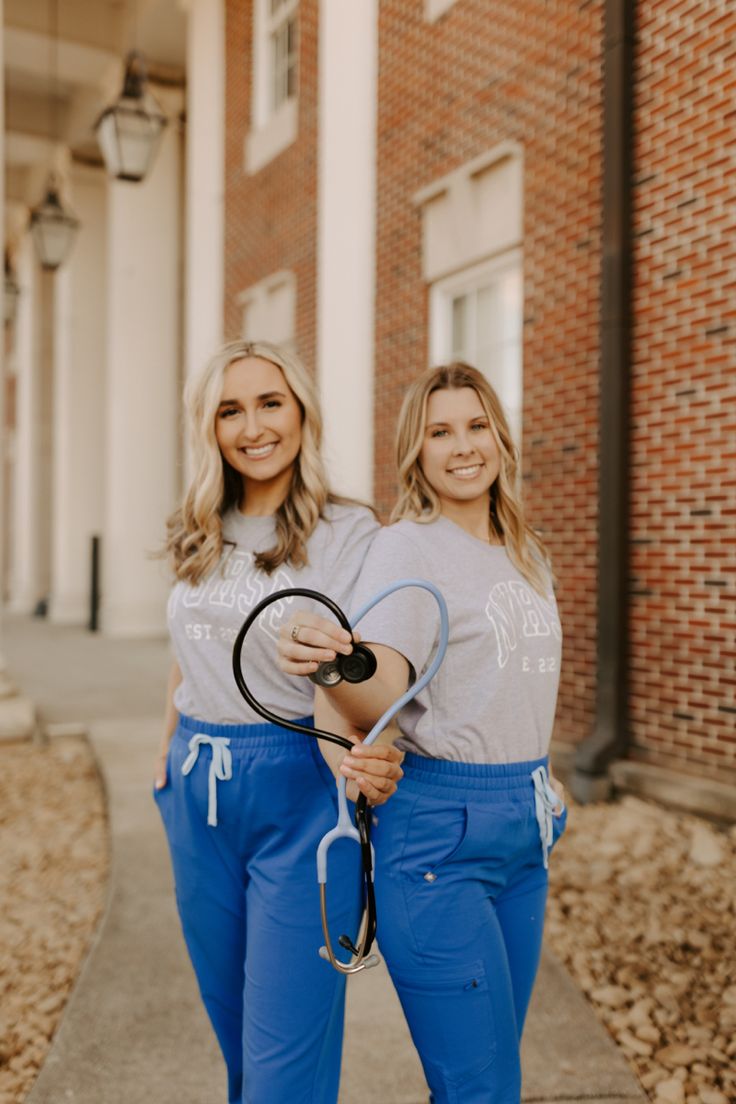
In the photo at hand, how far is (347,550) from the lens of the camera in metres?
2.03

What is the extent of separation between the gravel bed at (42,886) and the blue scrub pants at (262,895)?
3.64ft

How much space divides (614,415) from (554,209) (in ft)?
4.72

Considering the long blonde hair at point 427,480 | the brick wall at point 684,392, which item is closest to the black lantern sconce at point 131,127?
the brick wall at point 684,392

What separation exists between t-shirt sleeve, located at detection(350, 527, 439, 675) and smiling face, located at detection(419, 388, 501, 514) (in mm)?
170

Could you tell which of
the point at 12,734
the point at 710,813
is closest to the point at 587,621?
the point at 710,813

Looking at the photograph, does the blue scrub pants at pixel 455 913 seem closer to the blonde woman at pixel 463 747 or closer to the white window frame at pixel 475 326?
the blonde woman at pixel 463 747

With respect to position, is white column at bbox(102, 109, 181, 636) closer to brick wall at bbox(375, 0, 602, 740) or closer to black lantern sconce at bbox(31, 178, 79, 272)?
black lantern sconce at bbox(31, 178, 79, 272)

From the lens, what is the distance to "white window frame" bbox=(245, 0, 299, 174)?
9.51 meters

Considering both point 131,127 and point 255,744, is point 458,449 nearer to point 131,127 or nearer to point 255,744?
point 255,744

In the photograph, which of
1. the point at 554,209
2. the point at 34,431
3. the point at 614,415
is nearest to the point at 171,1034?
the point at 614,415

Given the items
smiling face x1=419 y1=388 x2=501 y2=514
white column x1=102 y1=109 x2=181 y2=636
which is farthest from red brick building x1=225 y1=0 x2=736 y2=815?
white column x1=102 y1=109 x2=181 y2=636

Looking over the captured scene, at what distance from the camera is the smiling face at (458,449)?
1.86 metres

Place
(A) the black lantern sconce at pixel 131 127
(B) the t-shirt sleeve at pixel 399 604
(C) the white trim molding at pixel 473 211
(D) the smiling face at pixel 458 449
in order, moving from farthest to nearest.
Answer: (A) the black lantern sconce at pixel 131 127 → (C) the white trim molding at pixel 473 211 → (D) the smiling face at pixel 458 449 → (B) the t-shirt sleeve at pixel 399 604

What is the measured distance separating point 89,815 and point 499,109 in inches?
195
